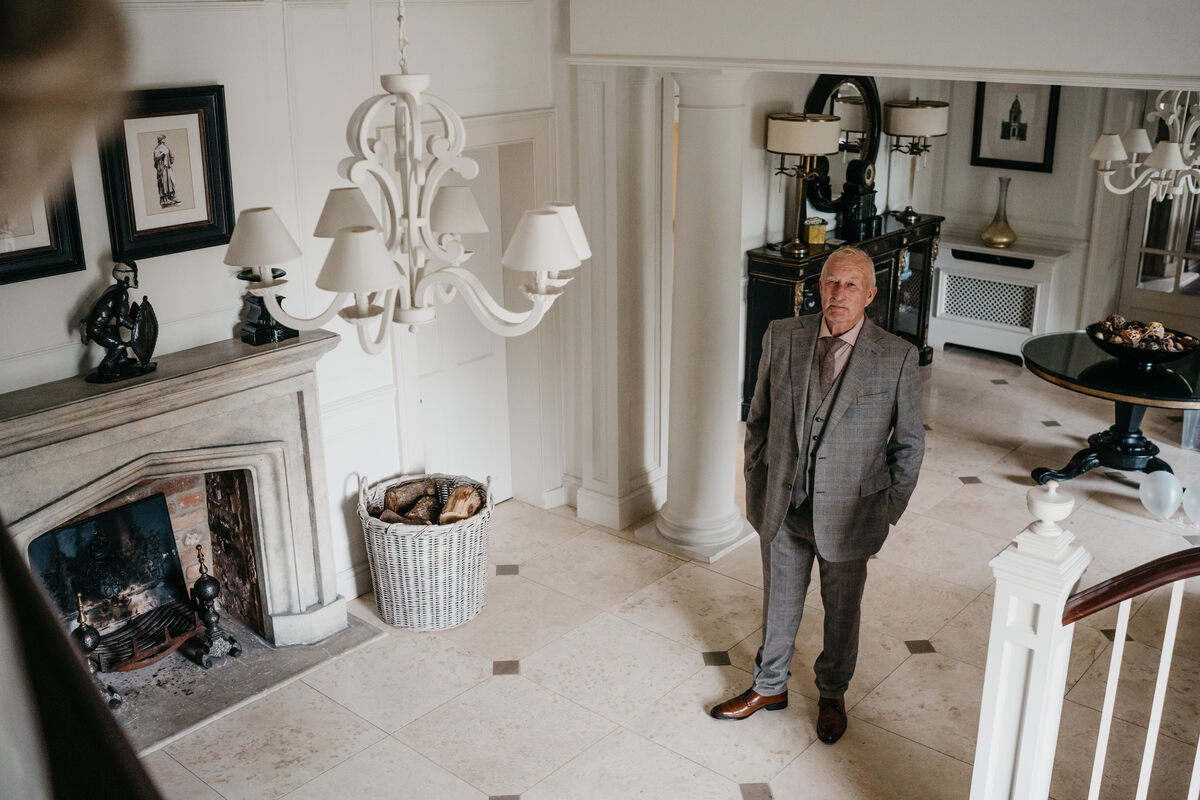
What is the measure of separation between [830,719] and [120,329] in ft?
10.1

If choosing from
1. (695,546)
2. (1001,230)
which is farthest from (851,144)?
(695,546)

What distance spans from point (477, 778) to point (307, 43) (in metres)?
3.02

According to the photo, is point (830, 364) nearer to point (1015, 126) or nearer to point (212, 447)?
point (212, 447)

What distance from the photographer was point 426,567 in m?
4.84

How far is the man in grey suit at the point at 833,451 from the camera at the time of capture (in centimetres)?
372

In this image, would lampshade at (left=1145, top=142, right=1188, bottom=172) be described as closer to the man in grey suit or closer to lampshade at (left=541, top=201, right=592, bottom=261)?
the man in grey suit

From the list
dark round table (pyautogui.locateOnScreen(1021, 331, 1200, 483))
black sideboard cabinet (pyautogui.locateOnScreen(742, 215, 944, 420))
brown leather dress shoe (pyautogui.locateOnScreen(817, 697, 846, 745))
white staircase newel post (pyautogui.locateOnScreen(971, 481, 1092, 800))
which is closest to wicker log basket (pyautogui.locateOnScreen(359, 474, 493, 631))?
brown leather dress shoe (pyautogui.locateOnScreen(817, 697, 846, 745))

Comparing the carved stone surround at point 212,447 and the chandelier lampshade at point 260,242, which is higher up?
the chandelier lampshade at point 260,242

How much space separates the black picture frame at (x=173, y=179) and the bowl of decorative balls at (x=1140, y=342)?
Answer: 4836 mm

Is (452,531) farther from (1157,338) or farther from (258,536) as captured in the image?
(1157,338)

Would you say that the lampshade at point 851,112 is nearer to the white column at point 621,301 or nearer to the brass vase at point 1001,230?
the brass vase at point 1001,230

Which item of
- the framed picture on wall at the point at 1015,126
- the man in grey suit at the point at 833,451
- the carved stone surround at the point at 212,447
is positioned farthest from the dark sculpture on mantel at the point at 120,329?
the framed picture on wall at the point at 1015,126

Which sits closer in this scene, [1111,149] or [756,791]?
[756,791]

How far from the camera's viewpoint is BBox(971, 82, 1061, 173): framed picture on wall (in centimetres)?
838
